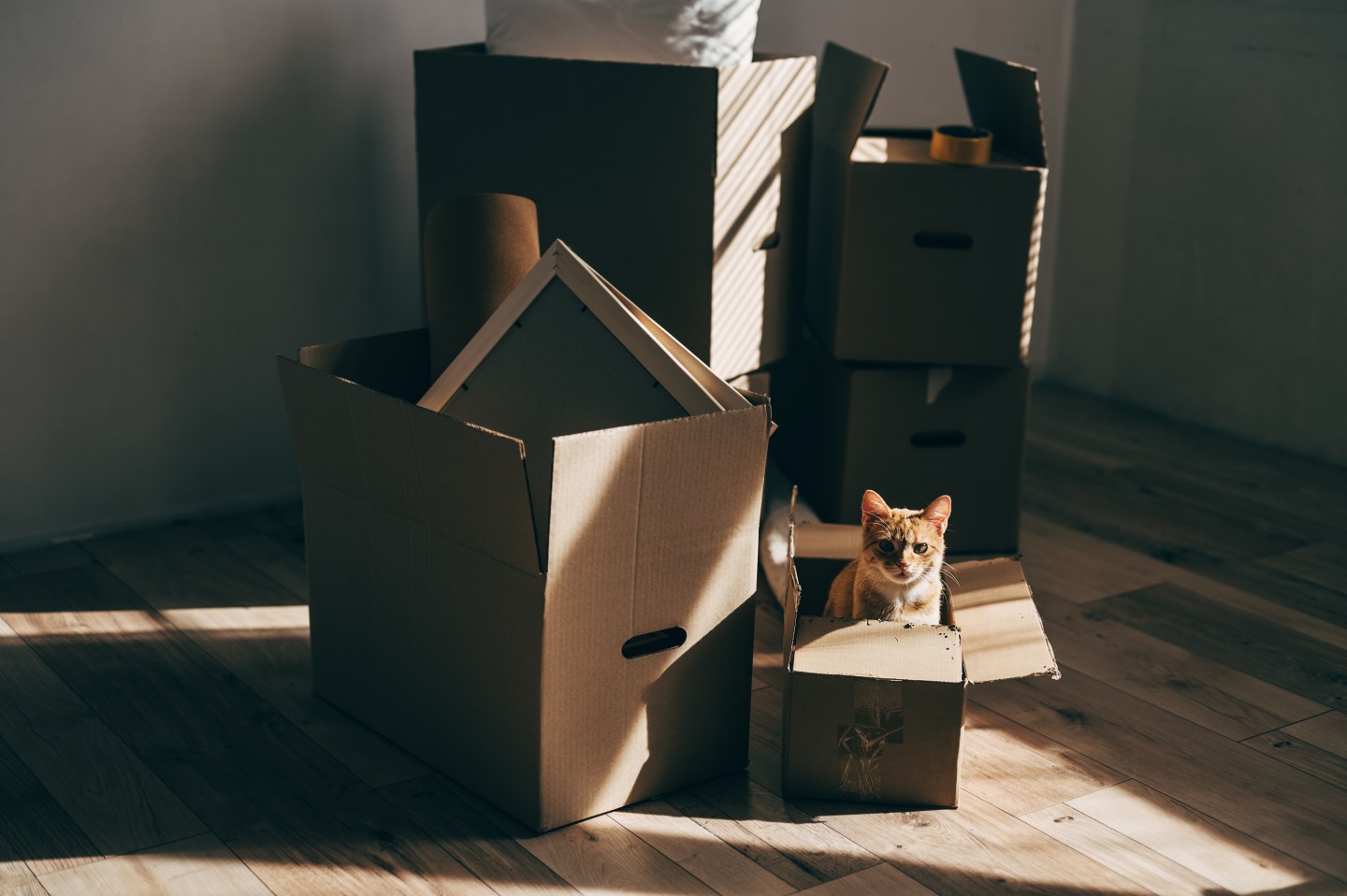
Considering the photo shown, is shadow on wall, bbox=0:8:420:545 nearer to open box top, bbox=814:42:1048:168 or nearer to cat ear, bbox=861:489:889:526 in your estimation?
open box top, bbox=814:42:1048:168

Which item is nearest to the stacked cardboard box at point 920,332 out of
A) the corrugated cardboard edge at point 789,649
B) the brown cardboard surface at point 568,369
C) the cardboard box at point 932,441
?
the cardboard box at point 932,441

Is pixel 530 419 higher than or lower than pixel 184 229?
lower

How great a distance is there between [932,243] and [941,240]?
0.02 metres

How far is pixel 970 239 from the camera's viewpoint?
233 cm

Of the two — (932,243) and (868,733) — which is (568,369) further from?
(932,243)

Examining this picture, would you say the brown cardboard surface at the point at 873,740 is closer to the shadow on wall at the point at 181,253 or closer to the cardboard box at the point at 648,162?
the cardboard box at the point at 648,162

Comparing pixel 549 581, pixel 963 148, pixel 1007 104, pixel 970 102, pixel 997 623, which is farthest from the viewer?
pixel 970 102

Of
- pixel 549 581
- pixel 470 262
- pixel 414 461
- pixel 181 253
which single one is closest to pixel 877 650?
pixel 549 581

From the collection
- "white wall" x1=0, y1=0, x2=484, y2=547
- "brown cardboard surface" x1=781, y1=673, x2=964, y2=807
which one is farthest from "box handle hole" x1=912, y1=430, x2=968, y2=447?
"white wall" x1=0, y1=0, x2=484, y2=547

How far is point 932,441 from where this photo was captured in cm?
247

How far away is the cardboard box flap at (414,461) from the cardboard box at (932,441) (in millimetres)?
955

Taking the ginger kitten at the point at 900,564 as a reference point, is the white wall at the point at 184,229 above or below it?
above

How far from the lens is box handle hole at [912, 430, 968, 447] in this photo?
2.46m

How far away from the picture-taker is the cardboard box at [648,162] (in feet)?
7.03
